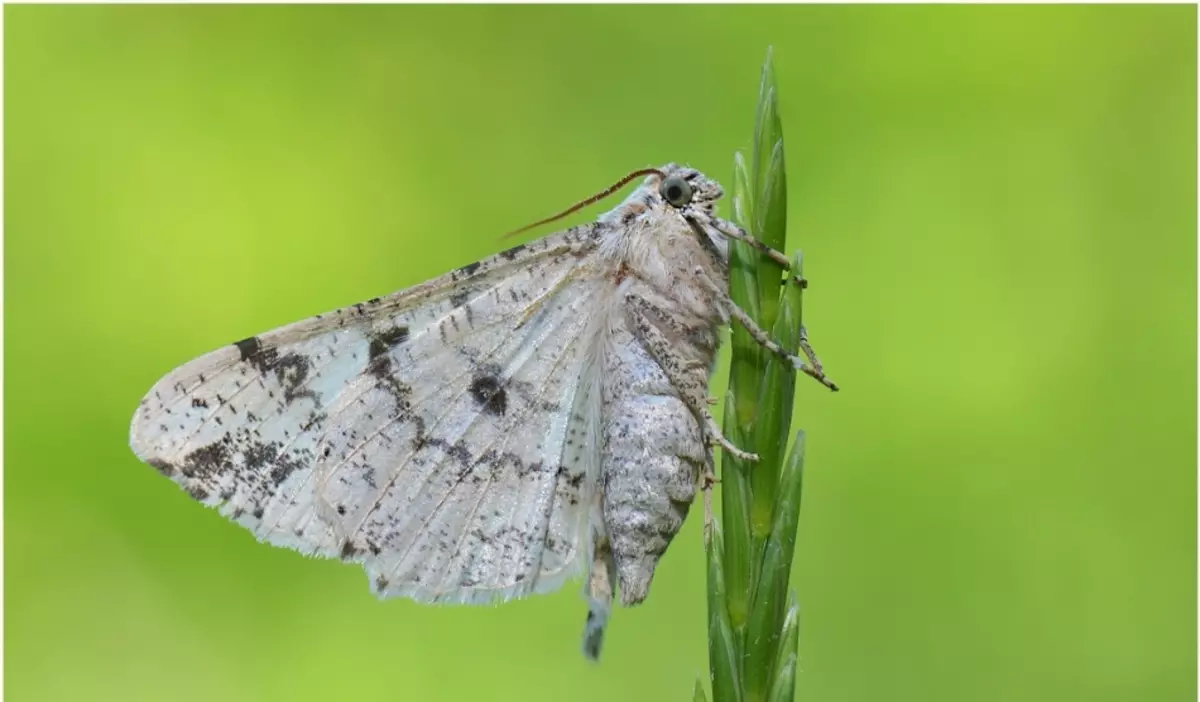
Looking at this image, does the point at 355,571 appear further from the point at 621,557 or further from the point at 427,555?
the point at 621,557

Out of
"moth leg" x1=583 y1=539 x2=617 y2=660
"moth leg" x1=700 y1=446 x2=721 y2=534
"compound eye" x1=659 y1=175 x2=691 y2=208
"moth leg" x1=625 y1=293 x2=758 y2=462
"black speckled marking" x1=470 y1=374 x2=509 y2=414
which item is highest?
"compound eye" x1=659 y1=175 x2=691 y2=208

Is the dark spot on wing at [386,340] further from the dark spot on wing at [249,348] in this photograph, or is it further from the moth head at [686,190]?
the moth head at [686,190]

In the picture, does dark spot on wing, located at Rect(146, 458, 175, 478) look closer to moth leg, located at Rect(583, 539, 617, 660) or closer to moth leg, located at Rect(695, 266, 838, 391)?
moth leg, located at Rect(583, 539, 617, 660)

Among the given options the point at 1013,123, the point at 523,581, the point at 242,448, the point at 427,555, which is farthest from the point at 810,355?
the point at 1013,123

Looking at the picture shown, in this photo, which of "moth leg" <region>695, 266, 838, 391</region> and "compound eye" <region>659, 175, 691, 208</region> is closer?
"moth leg" <region>695, 266, 838, 391</region>

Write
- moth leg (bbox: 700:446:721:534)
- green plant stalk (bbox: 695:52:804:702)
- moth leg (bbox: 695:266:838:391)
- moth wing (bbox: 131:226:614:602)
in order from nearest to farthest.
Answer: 1. green plant stalk (bbox: 695:52:804:702)
2. moth leg (bbox: 695:266:838:391)
3. moth leg (bbox: 700:446:721:534)
4. moth wing (bbox: 131:226:614:602)

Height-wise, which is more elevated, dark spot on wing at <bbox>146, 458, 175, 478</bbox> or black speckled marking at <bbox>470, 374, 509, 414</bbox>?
black speckled marking at <bbox>470, 374, 509, 414</bbox>

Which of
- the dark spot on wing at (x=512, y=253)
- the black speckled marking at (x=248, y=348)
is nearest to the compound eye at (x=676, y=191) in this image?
the dark spot on wing at (x=512, y=253)

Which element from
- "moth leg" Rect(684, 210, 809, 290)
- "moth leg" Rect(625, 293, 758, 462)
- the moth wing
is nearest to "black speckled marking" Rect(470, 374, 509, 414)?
the moth wing
